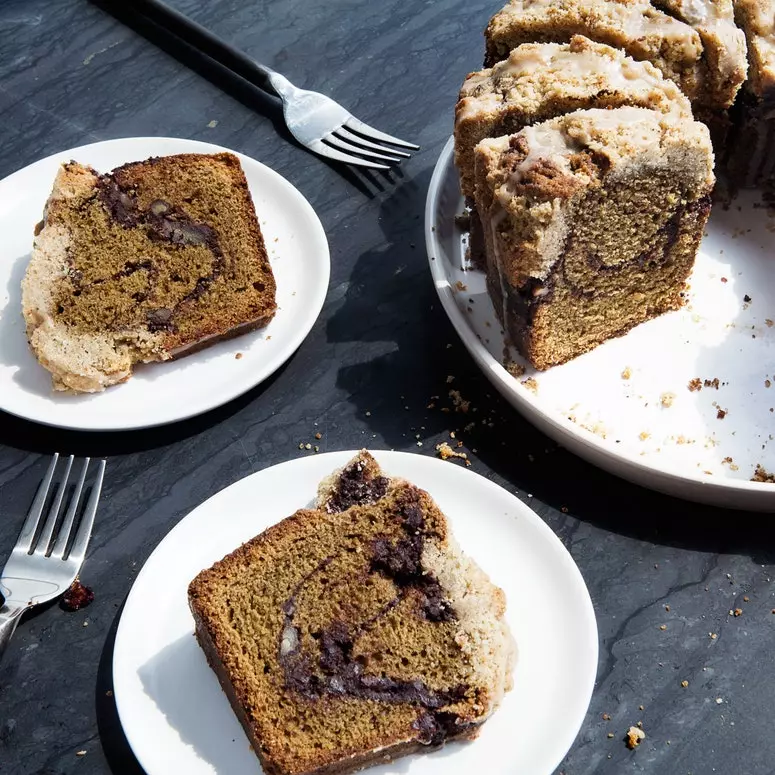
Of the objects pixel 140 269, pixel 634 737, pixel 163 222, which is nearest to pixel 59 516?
pixel 140 269

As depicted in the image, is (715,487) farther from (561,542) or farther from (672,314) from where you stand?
(672,314)

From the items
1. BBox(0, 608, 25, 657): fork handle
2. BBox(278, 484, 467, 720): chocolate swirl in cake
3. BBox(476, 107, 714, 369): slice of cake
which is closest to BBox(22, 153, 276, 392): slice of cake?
BBox(0, 608, 25, 657): fork handle

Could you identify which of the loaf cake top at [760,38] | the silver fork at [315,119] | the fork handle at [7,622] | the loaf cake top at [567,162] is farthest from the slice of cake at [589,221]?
the fork handle at [7,622]

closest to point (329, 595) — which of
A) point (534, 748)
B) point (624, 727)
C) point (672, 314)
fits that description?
point (534, 748)

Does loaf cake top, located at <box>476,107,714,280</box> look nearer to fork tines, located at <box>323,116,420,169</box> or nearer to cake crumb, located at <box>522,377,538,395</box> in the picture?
cake crumb, located at <box>522,377,538,395</box>

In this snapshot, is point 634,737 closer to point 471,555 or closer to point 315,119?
point 471,555

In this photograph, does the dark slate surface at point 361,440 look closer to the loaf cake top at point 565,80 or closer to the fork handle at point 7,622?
the fork handle at point 7,622
